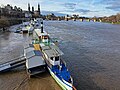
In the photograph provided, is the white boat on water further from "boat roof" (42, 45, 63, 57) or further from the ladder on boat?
the ladder on boat

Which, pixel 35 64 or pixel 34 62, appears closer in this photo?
pixel 35 64

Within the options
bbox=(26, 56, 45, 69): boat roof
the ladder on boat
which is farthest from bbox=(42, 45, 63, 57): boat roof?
the ladder on boat

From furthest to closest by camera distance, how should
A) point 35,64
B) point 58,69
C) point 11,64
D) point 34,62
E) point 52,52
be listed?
point 11,64, point 52,52, point 34,62, point 35,64, point 58,69

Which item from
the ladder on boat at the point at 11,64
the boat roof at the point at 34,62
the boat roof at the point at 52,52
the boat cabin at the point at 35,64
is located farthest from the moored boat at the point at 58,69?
the ladder on boat at the point at 11,64

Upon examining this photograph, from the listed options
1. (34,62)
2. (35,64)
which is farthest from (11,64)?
(35,64)

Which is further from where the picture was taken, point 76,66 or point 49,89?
point 76,66

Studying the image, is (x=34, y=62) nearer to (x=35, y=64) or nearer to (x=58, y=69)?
(x=35, y=64)

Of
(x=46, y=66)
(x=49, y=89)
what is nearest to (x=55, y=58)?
(x=46, y=66)

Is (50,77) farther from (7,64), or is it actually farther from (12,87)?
(7,64)

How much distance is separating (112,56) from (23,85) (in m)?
20.3

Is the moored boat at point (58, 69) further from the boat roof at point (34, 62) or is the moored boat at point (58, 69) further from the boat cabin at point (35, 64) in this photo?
the boat roof at point (34, 62)

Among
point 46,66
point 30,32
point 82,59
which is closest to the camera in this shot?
point 46,66

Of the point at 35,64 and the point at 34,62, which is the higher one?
the point at 34,62

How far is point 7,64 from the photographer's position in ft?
89.8
